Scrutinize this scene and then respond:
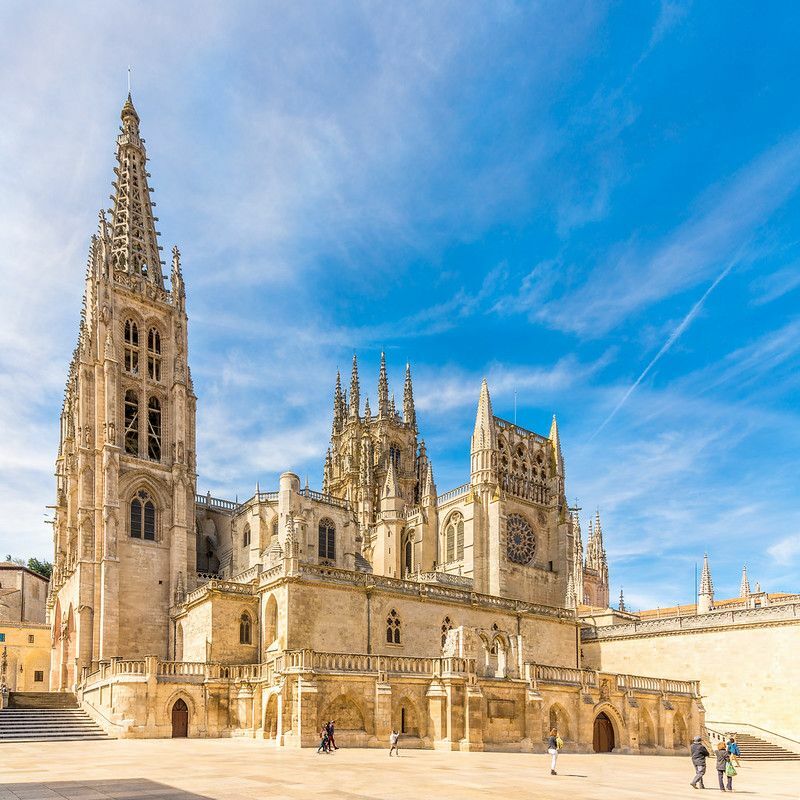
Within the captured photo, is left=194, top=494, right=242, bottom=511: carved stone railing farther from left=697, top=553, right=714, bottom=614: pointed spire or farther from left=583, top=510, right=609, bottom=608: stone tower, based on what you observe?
left=583, top=510, right=609, bottom=608: stone tower

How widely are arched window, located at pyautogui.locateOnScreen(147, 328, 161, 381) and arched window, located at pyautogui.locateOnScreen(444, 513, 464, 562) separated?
74.5ft

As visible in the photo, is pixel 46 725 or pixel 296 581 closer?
pixel 46 725

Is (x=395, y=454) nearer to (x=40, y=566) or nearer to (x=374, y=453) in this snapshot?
(x=374, y=453)

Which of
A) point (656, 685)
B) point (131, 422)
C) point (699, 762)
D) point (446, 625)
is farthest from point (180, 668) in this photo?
point (656, 685)

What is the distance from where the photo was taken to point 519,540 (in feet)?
180

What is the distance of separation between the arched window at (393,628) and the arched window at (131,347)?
24762 millimetres

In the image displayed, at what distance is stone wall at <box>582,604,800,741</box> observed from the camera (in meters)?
37.6

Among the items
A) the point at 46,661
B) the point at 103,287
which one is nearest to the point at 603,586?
the point at 46,661

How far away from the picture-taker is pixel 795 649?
37500mm

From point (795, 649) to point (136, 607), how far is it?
3465 centimetres

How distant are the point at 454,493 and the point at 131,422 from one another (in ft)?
75.6

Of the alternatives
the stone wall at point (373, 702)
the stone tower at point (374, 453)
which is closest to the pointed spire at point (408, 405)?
the stone tower at point (374, 453)

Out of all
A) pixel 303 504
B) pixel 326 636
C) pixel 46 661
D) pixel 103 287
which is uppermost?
pixel 103 287

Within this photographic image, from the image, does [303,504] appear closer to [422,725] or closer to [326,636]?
[326,636]
